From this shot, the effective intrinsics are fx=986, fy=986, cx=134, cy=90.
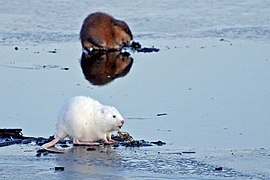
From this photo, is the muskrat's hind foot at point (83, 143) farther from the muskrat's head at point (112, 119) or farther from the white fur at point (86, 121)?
the muskrat's head at point (112, 119)

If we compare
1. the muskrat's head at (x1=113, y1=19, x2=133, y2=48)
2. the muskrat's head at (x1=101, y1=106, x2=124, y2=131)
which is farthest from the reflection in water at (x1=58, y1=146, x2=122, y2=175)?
the muskrat's head at (x1=113, y1=19, x2=133, y2=48)

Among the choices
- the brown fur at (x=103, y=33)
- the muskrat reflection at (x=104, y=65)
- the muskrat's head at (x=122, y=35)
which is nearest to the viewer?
the muskrat reflection at (x=104, y=65)

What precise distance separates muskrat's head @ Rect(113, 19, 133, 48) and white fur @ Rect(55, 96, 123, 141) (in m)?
5.89

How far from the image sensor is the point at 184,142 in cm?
852

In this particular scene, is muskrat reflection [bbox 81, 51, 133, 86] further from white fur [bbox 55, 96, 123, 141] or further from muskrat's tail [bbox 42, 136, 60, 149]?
muskrat's tail [bbox 42, 136, 60, 149]

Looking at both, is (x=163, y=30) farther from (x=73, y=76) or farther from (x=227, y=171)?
(x=227, y=171)

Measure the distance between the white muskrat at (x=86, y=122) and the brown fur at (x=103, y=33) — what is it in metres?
5.63

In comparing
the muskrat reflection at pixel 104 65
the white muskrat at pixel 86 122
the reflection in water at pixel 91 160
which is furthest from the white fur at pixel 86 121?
the muskrat reflection at pixel 104 65

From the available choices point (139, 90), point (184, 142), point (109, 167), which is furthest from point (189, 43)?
point (109, 167)

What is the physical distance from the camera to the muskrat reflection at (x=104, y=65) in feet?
38.9

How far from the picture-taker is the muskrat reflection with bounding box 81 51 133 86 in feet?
38.9

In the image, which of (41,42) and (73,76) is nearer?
(73,76)

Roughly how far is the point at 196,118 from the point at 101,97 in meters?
1.47

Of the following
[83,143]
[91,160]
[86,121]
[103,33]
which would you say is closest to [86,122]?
[86,121]
